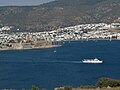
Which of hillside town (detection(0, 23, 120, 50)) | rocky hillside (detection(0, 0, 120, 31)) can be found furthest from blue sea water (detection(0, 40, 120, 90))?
rocky hillside (detection(0, 0, 120, 31))

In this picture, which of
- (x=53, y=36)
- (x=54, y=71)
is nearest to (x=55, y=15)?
(x=53, y=36)

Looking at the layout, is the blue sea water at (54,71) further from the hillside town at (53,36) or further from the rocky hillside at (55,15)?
the rocky hillside at (55,15)

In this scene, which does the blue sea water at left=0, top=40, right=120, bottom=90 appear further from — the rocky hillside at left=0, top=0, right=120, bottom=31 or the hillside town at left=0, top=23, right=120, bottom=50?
the rocky hillside at left=0, top=0, right=120, bottom=31

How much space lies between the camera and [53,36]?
103125 mm

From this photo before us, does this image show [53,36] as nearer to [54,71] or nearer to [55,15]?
[55,15]

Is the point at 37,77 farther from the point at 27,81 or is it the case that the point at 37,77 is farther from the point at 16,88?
the point at 16,88

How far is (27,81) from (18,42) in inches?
1777

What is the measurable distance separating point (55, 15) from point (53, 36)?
129ft

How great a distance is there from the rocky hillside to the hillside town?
9035 millimetres

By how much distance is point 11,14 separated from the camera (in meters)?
152

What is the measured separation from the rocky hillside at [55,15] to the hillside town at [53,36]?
903cm

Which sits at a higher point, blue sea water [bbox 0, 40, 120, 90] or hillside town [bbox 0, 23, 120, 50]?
blue sea water [bbox 0, 40, 120, 90]

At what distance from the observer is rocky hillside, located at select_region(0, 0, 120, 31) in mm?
136000

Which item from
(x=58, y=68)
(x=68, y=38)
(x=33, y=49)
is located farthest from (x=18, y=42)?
(x=58, y=68)
